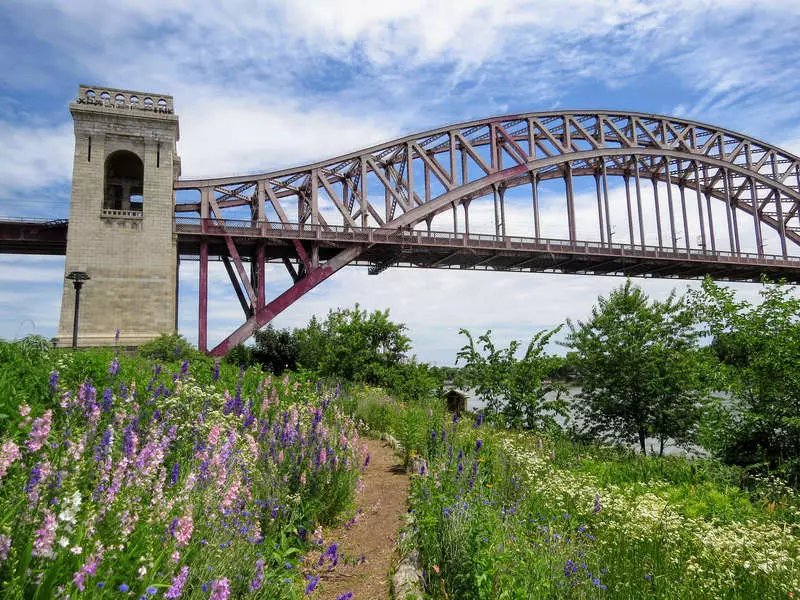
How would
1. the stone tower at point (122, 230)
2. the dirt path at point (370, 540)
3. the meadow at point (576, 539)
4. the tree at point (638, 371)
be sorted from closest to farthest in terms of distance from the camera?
the meadow at point (576, 539) → the dirt path at point (370, 540) → the tree at point (638, 371) → the stone tower at point (122, 230)

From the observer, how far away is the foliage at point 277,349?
77.8ft

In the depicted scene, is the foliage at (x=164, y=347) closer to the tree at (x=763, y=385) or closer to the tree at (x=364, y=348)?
the tree at (x=364, y=348)

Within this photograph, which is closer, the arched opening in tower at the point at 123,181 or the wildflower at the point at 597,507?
the wildflower at the point at 597,507

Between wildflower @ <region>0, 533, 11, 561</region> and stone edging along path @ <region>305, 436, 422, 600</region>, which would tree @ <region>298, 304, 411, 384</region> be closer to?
stone edging along path @ <region>305, 436, 422, 600</region>

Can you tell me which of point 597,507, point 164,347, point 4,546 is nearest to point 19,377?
point 4,546

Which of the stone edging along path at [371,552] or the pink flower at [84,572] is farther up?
the pink flower at [84,572]

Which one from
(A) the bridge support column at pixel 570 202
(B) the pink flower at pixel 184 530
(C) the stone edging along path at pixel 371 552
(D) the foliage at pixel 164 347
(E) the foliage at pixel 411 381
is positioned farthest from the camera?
(A) the bridge support column at pixel 570 202

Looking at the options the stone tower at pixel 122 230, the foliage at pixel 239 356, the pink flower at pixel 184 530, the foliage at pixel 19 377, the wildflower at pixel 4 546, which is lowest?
the pink flower at pixel 184 530

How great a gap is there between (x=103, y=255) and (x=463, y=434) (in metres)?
20.6

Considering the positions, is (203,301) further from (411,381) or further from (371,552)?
(371,552)

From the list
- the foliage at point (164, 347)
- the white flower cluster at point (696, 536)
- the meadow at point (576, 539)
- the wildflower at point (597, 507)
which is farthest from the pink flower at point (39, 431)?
the foliage at point (164, 347)

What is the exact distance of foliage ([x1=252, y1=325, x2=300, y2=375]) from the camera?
23.7 metres

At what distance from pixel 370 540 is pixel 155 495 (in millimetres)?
2485

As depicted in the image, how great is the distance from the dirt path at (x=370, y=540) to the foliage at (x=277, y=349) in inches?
668
